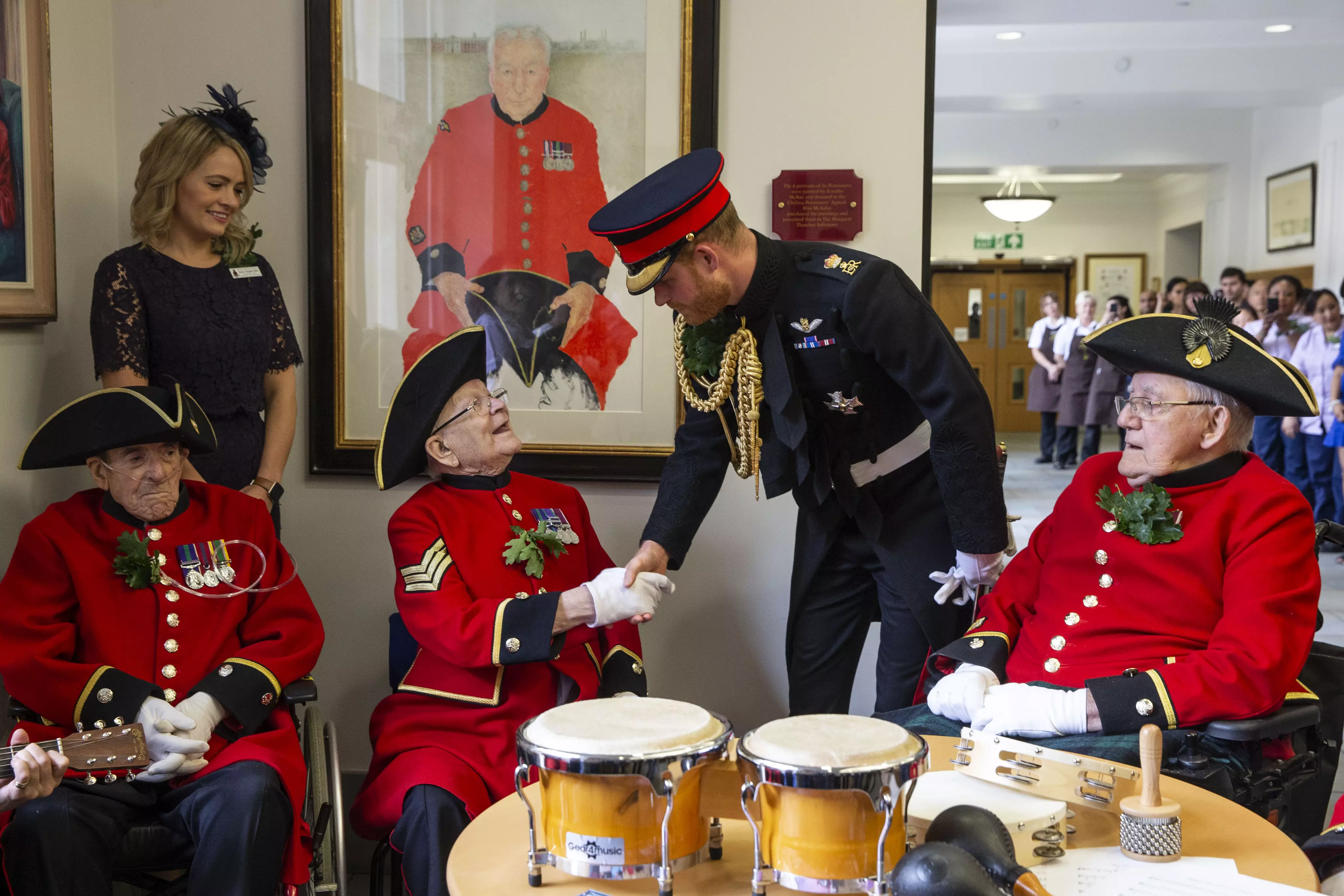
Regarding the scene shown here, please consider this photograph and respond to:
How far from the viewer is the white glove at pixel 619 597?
2.37 meters

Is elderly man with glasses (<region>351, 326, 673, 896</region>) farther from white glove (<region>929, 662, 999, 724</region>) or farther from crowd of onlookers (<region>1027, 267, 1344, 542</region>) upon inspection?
crowd of onlookers (<region>1027, 267, 1344, 542</region>)

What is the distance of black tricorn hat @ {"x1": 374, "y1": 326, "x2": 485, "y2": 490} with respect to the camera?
8.40ft

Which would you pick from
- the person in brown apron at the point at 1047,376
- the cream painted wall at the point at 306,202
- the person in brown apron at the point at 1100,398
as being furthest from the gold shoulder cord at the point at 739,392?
the person in brown apron at the point at 1047,376

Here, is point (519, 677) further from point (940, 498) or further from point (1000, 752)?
point (1000, 752)

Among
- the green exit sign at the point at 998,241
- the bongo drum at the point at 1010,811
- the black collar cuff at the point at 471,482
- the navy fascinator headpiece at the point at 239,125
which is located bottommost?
the bongo drum at the point at 1010,811

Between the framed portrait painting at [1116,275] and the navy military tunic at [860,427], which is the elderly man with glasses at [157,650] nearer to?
the navy military tunic at [860,427]

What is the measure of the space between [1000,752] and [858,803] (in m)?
0.36

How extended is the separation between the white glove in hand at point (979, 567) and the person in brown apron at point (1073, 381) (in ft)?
30.6

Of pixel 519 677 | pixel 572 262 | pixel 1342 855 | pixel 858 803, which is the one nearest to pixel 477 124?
pixel 572 262

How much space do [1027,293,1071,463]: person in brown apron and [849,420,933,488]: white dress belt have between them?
9.86 m

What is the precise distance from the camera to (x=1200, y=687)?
202 centimetres

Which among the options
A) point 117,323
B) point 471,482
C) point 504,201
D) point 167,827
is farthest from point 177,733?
point 504,201

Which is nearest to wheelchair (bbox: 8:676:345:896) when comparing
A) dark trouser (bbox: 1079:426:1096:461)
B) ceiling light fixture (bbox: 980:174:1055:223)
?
dark trouser (bbox: 1079:426:1096:461)

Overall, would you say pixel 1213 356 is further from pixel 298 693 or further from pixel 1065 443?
pixel 1065 443
